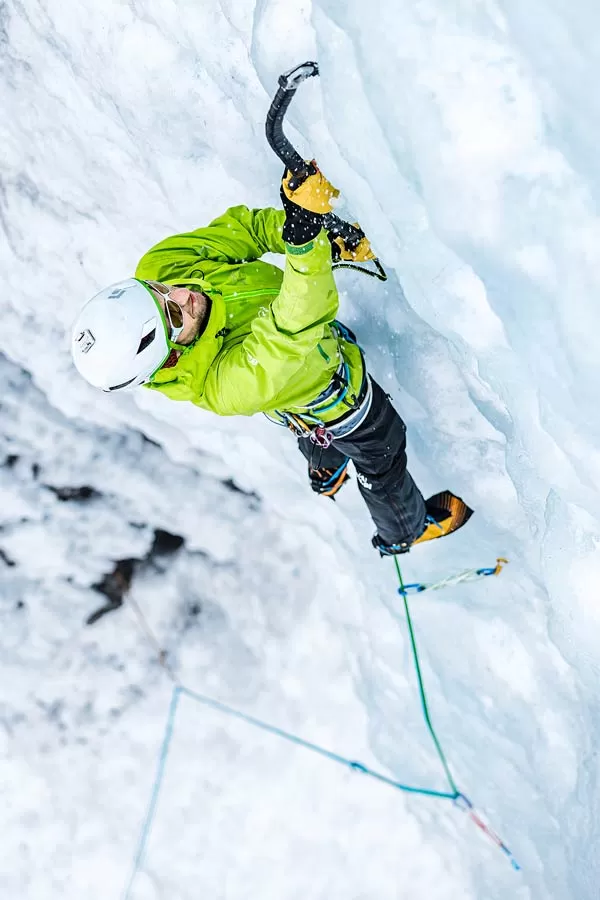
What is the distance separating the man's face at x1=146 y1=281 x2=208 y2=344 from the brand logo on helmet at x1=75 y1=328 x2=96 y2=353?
21 cm

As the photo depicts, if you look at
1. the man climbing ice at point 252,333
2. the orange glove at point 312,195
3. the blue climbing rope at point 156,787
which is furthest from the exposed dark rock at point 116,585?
the orange glove at point 312,195

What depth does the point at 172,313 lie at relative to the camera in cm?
201

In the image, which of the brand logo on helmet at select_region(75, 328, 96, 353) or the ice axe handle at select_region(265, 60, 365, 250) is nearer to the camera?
the ice axe handle at select_region(265, 60, 365, 250)

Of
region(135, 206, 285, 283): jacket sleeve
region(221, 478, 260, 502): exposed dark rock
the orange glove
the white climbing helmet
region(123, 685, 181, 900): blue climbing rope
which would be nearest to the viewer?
the orange glove

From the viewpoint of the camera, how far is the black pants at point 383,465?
8.78ft

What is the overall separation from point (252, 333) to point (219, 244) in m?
0.53

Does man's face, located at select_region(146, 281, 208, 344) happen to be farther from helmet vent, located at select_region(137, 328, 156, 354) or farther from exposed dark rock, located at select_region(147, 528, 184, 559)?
exposed dark rock, located at select_region(147, 528, 184, 559)

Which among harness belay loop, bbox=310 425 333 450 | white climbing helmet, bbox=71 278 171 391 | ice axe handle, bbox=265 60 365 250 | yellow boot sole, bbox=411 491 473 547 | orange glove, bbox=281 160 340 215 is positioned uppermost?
ice axe handle, bbox=265 60 365 250

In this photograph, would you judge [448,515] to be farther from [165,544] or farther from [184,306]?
[165,544]

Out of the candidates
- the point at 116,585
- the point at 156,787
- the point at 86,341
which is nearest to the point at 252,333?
the point at 86,341

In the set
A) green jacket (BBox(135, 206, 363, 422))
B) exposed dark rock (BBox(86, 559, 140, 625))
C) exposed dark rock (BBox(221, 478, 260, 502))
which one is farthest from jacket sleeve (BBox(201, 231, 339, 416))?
exposed dark rock (BBox(86, 559, 140, 625))

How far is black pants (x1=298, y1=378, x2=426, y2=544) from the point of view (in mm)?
Answer: 2676

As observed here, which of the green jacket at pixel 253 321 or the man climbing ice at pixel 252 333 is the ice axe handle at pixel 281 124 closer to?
the man climbing ice at pixel 252 333

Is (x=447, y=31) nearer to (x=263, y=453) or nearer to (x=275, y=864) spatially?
(x=263, y=453)
